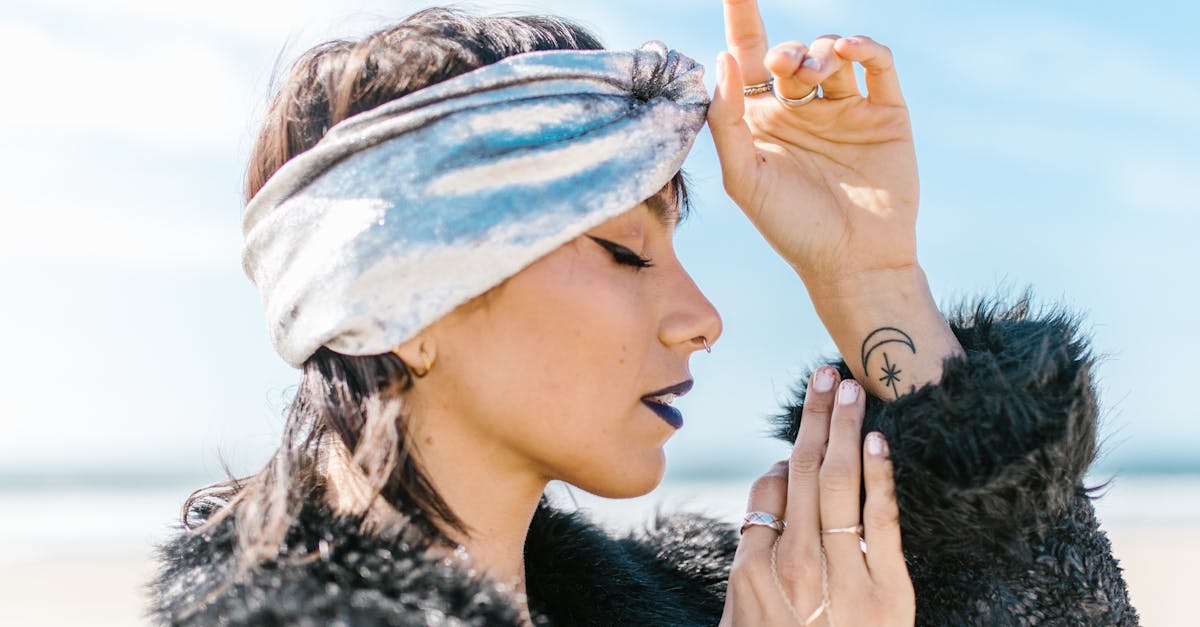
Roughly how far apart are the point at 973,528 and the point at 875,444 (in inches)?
9.3

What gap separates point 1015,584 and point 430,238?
4.23ft

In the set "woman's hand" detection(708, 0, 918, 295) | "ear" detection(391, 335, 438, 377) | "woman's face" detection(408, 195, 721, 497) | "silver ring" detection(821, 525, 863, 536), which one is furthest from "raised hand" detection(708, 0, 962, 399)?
"ear" detection(391, 335, 438, 377)

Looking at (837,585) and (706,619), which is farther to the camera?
(706,619)

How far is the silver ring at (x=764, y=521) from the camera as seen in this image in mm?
2416

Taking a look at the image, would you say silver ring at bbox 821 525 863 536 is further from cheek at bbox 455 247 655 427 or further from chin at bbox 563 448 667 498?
cheek at bbox 455 247 655 427

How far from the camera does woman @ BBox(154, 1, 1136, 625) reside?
2029mm

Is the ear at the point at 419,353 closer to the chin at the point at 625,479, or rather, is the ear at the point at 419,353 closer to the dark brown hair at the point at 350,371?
the dark brown hair at the point at 350,371

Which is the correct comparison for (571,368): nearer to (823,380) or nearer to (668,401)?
(668,401)

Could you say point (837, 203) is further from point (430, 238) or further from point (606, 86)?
point (430, 238)

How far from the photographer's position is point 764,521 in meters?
2.42

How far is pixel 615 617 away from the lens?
2.56 metres

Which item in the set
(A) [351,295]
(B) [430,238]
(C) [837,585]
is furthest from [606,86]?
(C) [837,585]

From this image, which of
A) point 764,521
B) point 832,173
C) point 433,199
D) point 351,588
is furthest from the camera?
point 832,173

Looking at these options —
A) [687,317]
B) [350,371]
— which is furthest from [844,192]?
[350,371]
